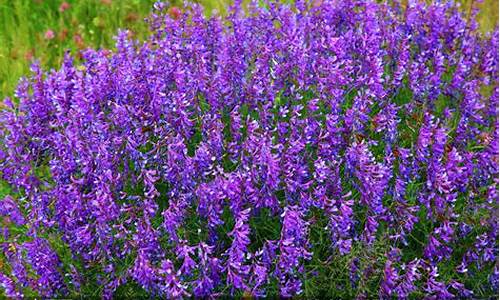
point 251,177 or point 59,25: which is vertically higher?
point 251,177

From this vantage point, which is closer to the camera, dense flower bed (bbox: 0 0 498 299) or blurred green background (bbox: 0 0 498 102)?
dense flower bed (bbox: 0 0 498 299)

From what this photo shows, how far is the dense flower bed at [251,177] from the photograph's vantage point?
8.39 feet

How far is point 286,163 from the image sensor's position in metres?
2.60

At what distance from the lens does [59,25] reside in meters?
5.60

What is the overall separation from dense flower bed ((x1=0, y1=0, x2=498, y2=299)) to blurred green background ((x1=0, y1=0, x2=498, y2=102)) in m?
1.82

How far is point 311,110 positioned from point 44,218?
1.20 meters

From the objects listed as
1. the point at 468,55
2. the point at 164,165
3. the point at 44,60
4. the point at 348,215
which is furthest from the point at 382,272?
the point at 44,60

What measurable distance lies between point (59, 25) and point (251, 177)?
358cm

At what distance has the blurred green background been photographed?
5.07 metres

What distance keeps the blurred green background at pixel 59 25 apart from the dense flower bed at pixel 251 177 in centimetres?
182

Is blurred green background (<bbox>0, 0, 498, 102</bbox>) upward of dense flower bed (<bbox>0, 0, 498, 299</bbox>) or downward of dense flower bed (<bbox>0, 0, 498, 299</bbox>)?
downward

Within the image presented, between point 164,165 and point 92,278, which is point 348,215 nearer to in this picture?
point 164,165

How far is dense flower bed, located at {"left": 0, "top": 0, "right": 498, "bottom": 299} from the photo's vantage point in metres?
2.56

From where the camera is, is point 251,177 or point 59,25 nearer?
point 251,177
